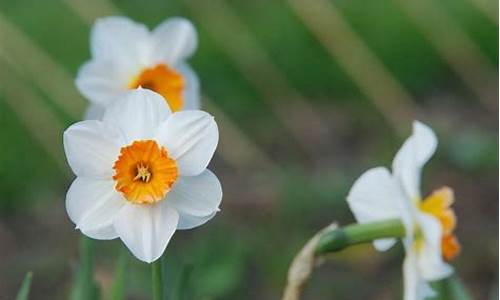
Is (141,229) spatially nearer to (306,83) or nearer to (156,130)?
(156,130)

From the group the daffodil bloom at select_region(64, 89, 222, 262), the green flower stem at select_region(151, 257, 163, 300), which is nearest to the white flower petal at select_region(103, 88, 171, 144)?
the daffodil bloom at select_region(64, 89, 222, 262)

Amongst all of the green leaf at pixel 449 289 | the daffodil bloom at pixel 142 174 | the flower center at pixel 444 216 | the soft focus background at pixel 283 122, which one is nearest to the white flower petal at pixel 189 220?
the daffodil bloom at pixel 142 174

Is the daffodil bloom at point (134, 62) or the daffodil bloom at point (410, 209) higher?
the daffodil bloom at point (134, 62)

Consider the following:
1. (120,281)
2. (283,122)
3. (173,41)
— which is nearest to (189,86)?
(173,41)

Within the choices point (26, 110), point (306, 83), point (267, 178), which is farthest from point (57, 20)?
point (267, 178)

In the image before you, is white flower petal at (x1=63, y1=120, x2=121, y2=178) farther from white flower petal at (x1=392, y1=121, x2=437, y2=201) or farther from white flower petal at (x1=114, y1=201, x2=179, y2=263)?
white flower petal at (x1=392, y1=121, x2=437, y2=201)

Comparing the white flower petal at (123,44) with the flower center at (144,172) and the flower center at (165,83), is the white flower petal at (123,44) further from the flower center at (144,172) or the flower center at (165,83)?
the flower center at (144,172)
